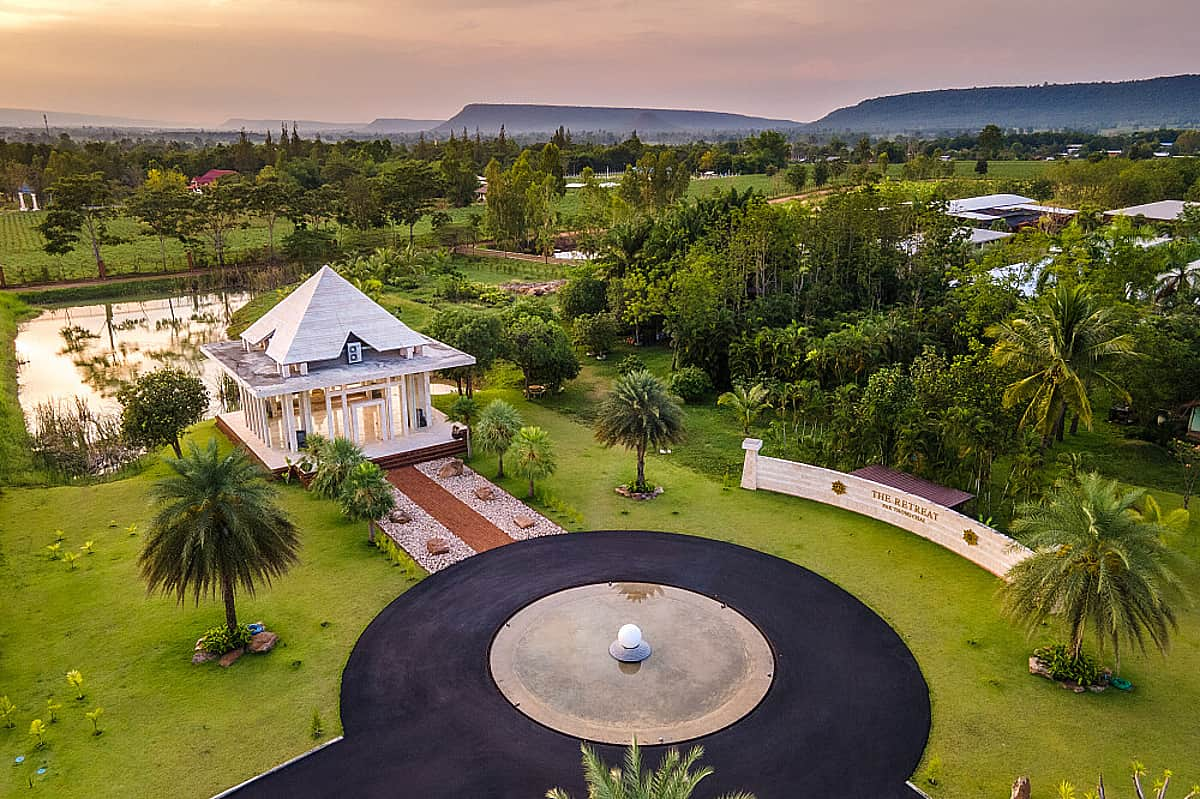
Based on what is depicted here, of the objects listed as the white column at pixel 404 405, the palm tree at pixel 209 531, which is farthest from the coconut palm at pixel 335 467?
the white column at pixel 404 405

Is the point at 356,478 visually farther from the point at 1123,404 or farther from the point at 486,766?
the point at 1123,404

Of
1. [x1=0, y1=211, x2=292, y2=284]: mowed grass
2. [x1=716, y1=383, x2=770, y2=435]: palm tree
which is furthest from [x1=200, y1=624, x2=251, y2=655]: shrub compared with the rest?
[x1=0, y1=211, x2=292, y2=284]: mowed grass

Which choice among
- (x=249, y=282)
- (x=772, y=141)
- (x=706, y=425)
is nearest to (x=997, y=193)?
(x=772, y=141)

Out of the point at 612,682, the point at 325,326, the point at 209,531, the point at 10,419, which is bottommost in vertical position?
the point at 612,682

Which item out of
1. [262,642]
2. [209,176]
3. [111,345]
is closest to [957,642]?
[262,642]

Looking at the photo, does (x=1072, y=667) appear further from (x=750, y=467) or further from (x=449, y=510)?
(x=449, y=510)

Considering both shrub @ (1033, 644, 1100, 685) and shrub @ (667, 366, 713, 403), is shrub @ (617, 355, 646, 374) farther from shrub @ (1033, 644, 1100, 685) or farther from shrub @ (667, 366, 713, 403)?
shrub @ (1033, 644, 1100, 685)
